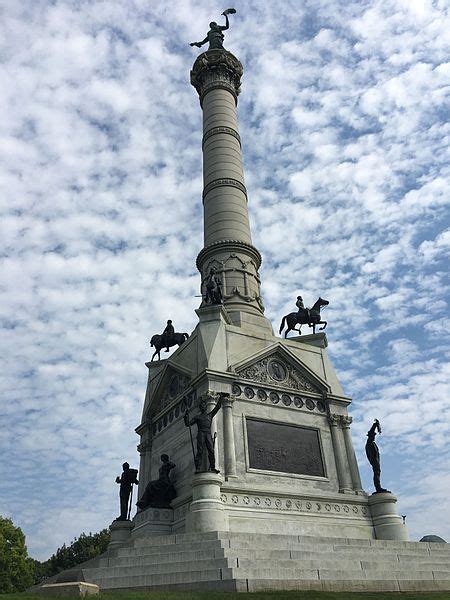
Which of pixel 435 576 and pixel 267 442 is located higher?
pixel 267 442

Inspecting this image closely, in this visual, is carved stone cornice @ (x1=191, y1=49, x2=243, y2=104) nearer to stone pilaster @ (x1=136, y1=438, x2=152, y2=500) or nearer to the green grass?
stone pilaster @ (x1=136, y1=438, x2=152, y2=500)

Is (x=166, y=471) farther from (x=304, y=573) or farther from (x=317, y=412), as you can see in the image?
(x=304, y=573)

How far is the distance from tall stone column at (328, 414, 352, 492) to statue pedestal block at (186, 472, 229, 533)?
19.7ft

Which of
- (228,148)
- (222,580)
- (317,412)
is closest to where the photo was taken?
(222,580)

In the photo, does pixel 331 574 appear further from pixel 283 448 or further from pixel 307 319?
pixel 307 319

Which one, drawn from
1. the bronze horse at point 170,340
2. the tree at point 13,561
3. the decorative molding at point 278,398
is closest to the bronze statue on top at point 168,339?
the bronze horse at point 170,340

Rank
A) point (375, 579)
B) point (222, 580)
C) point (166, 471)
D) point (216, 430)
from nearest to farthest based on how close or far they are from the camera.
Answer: point (222, 580)
point (375, 579)
point (216, 430)
point (166, 471)

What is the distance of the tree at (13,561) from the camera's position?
35062 millimetres

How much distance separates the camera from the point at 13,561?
118 ft

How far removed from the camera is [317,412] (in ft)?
75.4

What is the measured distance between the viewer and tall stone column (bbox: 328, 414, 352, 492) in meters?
21.5

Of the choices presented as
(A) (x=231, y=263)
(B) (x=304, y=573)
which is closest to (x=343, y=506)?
(B) (x=304, y=573)

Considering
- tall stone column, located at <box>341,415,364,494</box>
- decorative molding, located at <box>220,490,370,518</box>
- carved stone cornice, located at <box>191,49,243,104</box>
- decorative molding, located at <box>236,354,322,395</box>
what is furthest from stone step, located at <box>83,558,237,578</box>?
carved stone cornice, located at <box>191,49,243,104</box>

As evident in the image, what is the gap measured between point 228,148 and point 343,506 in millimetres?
19957
